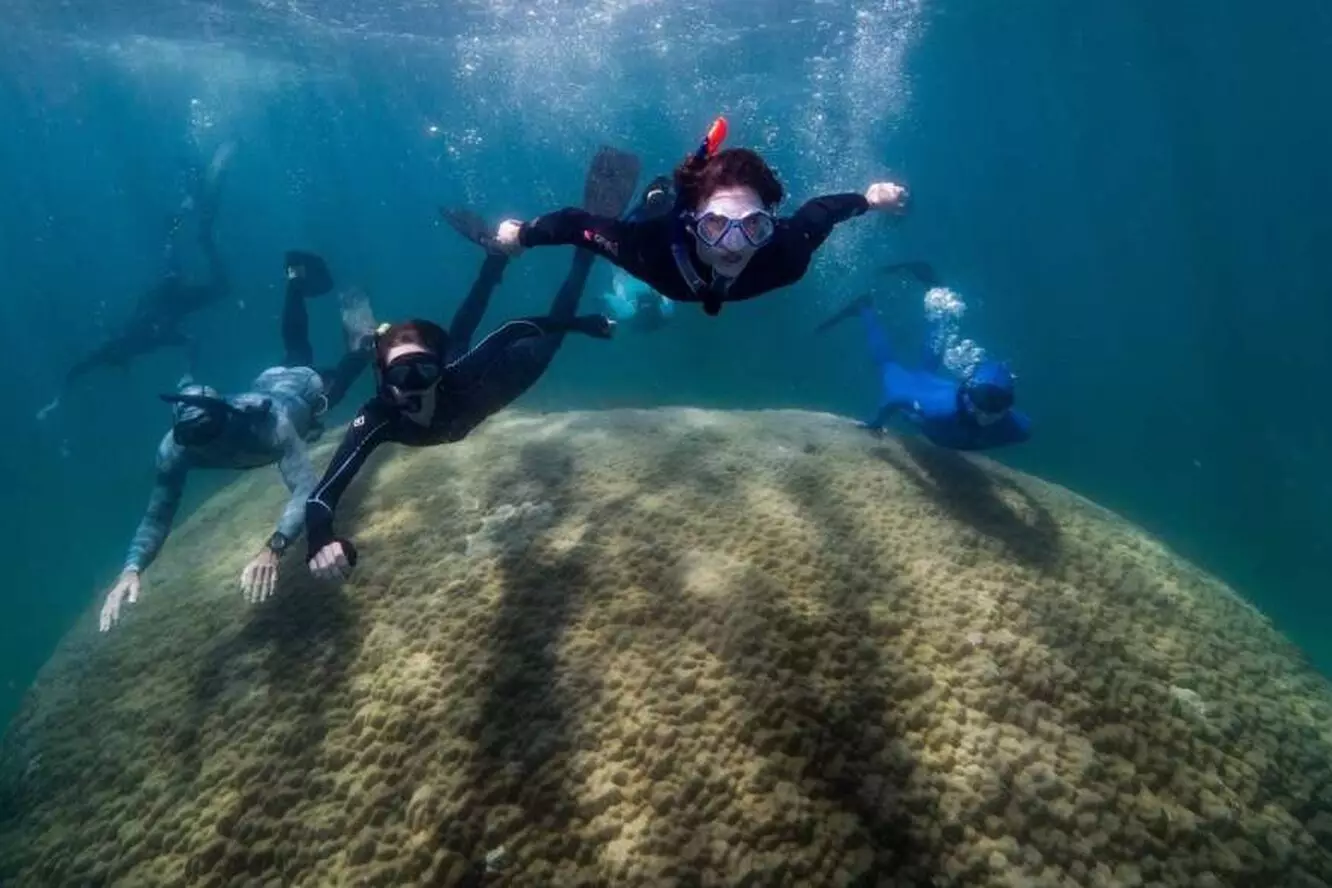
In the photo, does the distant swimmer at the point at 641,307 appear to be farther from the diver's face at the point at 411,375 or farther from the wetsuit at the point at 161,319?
the diver's face at the point at 411,375

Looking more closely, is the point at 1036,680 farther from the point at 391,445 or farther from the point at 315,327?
the point at 315,327

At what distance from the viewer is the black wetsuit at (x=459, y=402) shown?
190 inches

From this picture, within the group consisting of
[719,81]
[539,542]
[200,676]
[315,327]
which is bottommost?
[315,327]

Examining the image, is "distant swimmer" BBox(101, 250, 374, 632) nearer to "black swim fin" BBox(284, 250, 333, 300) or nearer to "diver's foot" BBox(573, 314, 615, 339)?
"diver's foot" BBox(573, 314, 615, 339)

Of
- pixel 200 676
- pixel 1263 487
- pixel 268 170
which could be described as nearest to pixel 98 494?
pixel 200 676

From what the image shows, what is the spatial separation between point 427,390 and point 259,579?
1.57 metres

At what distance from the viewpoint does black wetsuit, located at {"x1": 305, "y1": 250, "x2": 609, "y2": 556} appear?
4.83 m

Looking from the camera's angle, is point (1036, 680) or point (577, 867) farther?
point (1036, 680)

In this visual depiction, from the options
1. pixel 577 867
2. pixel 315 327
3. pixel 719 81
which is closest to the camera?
pixel 577 867

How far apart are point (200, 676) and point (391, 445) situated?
3266 millimetres

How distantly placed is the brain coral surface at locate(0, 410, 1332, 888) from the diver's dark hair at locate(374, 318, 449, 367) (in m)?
1.24

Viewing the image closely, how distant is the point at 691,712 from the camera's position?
3469mm

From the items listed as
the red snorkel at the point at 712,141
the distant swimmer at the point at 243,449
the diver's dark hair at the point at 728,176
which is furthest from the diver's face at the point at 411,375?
the red snorkel at the point at 712,141

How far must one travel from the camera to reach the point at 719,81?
3994cm
